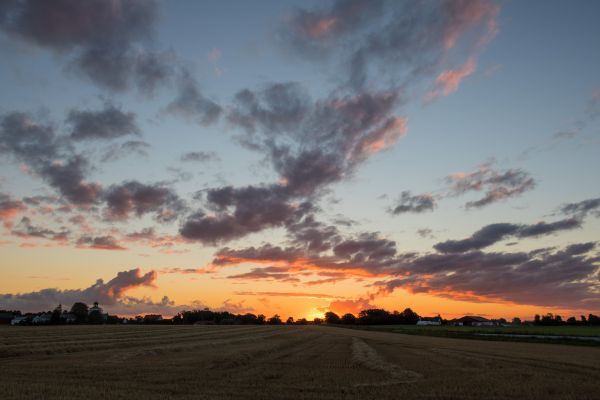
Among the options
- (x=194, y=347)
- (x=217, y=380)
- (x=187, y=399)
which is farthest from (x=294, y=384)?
(x=194, y=347)

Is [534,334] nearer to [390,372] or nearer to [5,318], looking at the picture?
[390,372]

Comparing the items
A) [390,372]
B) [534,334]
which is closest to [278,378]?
[390,372]

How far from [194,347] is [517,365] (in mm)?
26652

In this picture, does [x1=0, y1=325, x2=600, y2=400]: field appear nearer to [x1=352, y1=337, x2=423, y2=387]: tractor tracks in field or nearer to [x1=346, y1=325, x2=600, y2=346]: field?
[x1=352, y1=337, x2=423, y2=387]: tractor tracks in field

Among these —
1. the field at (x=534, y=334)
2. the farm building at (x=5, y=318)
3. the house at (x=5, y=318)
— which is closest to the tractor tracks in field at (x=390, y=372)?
the field at (x=534, y=334)

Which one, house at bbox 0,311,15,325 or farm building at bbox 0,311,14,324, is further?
farm building at bbox 0,311,14,324

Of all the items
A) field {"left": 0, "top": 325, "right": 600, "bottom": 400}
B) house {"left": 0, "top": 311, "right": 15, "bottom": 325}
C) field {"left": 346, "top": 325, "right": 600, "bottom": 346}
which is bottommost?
field {"left": 0, "top": 325, "right": 600, "bottom": 400}

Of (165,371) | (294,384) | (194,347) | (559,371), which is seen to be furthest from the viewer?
(194,347)

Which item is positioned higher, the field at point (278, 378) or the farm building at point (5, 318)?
the farm building at point (5, 318)

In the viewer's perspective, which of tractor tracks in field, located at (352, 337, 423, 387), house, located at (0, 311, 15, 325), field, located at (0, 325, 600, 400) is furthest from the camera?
house, located at (0, 311, 15, 325)

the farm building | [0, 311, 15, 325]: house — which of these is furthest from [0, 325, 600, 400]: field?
the farm building

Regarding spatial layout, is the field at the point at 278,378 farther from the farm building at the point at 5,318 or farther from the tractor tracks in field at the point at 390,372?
the farm building at the point at 5,318

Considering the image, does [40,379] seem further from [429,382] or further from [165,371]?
[429,382]

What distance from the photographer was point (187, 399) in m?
17.3
